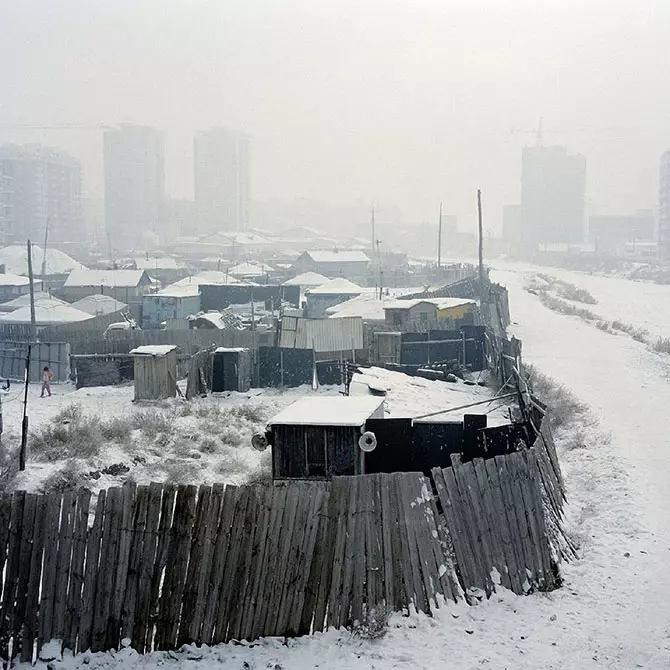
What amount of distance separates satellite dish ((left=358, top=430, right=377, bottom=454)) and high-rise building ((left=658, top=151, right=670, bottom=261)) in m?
112

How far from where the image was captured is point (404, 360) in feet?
84.5

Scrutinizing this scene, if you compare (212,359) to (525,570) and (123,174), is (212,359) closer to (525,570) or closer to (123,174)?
(525,570)

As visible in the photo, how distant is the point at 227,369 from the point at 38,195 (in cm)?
13709

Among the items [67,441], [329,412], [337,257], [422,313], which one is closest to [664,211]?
[337,257]

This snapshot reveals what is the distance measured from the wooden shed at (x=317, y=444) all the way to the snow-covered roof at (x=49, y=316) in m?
29.9

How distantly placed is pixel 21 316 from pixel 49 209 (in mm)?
121925

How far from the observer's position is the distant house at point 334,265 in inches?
3273

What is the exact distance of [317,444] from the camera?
10586 mm

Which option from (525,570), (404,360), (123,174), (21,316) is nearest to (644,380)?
(404,360)

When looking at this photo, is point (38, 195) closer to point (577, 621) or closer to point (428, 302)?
point (428, 302)

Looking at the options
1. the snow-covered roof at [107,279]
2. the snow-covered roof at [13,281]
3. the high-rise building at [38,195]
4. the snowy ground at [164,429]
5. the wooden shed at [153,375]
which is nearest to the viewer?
the snowy ground at [164,429]

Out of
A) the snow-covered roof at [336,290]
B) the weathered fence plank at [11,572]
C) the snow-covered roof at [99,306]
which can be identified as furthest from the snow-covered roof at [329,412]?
the snow-covered roof at [336,290]

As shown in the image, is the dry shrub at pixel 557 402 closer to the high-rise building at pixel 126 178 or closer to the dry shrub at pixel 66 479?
the dry shrub at pixel 66 479

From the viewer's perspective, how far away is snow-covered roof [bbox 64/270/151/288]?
56062 millimetres
